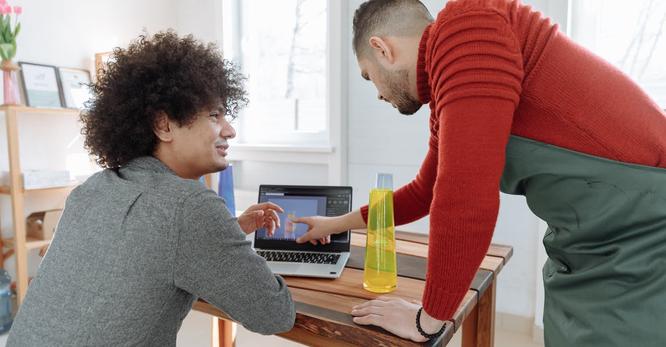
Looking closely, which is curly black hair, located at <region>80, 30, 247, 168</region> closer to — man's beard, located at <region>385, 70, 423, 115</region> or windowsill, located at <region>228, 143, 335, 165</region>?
man's beard, located at <region>385, 70, 423, 115</region>

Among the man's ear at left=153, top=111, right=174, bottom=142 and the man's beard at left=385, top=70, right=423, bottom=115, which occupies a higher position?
the man's beard at left=385, top=70, right=423, bottom=115

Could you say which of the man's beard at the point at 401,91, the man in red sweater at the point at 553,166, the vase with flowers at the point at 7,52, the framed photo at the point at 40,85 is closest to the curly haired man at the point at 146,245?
the man in red sweater at the point at 553,166

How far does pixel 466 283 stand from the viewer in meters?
0.72

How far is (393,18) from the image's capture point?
0.91m

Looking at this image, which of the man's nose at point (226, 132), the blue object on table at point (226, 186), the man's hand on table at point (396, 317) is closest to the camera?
the man's hand on table at point (396, 317)

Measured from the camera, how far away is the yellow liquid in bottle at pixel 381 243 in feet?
3.23

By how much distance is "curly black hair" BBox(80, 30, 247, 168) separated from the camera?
0.92 metres

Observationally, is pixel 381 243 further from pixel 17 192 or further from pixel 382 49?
pixel 17 192

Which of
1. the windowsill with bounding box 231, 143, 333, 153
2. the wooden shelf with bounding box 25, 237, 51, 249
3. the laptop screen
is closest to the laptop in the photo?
the laptop screen

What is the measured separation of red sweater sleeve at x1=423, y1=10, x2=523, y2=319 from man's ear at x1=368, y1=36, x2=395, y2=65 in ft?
0.64

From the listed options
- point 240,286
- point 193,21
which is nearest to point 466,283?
point 240,286

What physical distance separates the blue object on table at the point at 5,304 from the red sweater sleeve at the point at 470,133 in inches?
95.8

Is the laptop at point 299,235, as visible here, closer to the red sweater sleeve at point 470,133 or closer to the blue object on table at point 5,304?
the red sweater sleeve at point 470,133

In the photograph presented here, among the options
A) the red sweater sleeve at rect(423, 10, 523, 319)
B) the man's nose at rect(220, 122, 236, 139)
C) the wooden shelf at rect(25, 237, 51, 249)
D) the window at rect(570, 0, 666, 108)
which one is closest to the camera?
the red sweater sleeve at rect(423, 10, 523, 319)
